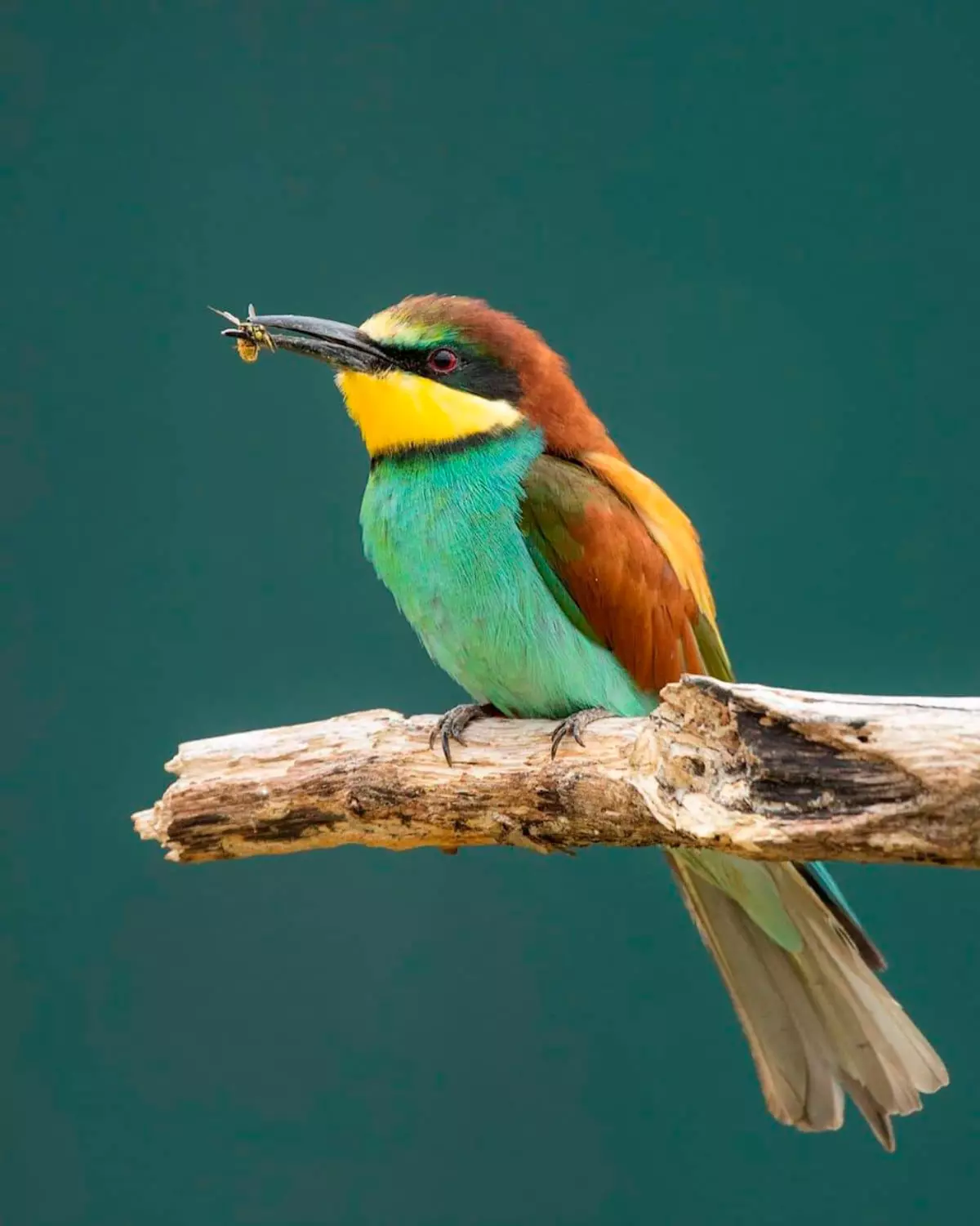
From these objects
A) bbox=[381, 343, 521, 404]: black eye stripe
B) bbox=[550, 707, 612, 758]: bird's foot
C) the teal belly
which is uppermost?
bbox=[381, 343, 521, 404]: black eye stripe

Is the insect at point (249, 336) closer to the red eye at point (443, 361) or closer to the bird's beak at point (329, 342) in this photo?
the bird's beak at point (329, 342)

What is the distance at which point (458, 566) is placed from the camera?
6.27ft

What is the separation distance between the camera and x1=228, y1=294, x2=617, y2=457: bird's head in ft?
6.41

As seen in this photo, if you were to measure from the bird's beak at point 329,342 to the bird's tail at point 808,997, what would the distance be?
0.82 m

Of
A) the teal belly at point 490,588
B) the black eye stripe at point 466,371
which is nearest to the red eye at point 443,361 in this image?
the black eye stripe at point 466,371

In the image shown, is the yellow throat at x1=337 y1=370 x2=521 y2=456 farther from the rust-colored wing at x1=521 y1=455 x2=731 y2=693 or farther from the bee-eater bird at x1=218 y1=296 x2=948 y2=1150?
the rust-colored wing at x1=521 y1=455 x2=731 y2=693

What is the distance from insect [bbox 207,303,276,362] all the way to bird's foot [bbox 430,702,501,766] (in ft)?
1.97

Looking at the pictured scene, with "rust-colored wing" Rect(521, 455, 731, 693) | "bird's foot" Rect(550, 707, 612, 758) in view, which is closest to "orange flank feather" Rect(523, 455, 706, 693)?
"rust-colored wing" Rect(521, 455, 731, 693)

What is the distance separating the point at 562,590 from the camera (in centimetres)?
190

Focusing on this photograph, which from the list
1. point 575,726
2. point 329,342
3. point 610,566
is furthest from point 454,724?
point 329,342

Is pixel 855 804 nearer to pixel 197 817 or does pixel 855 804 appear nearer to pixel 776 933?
pixel 776 933

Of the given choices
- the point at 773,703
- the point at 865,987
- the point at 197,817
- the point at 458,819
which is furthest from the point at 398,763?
the point at 865,987

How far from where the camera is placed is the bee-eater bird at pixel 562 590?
1872 millimetres

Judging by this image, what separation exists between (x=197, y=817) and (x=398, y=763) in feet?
0.85
